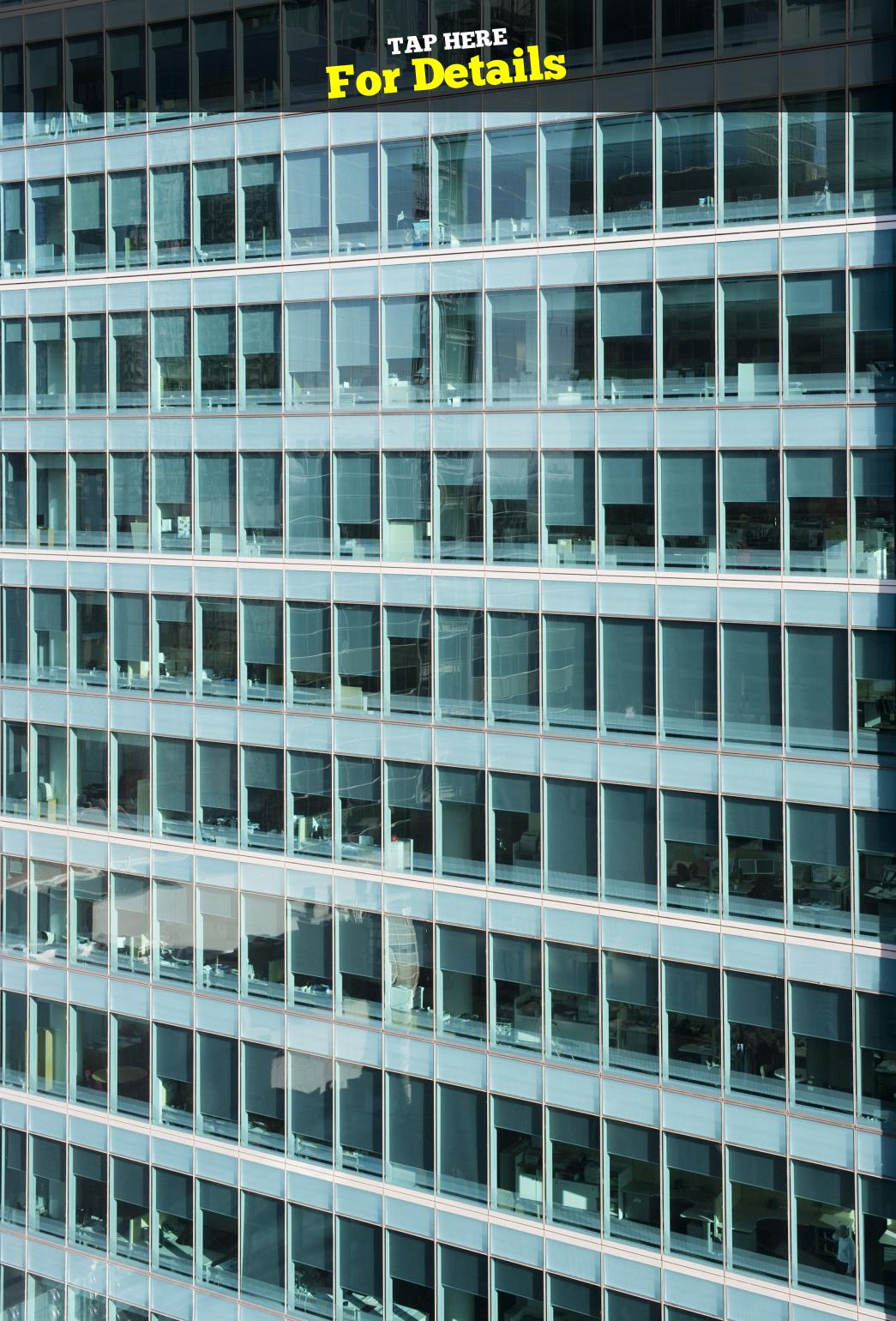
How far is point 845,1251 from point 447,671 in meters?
10.9

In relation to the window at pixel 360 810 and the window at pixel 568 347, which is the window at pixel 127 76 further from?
the window at pixel 360 810

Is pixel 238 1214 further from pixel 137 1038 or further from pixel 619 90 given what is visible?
pixel 619 90

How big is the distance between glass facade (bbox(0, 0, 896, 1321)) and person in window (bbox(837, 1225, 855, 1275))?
0.16 feet

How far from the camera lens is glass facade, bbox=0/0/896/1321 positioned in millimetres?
22750

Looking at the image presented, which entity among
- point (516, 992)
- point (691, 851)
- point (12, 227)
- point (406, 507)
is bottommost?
point (516, 992)

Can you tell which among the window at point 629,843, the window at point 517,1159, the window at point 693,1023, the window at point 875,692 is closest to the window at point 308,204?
the window at point 629,843

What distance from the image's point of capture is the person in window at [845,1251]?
22.8 metres

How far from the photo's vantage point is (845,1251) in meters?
22.9

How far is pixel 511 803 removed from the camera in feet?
82.7

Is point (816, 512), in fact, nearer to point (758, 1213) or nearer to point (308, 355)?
point (308, 355)

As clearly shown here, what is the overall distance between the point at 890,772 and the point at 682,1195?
755 cm

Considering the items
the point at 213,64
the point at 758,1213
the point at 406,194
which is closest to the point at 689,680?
the point at 758,1213

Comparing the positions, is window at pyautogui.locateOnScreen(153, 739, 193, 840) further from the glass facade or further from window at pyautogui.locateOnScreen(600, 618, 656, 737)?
window at pyautogui.locateOnScreen(600, 618, 656, 737)

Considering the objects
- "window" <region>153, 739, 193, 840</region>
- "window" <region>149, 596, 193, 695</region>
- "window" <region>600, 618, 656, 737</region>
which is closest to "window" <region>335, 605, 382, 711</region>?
"window" <region>149, 596, 193, 695</region>
